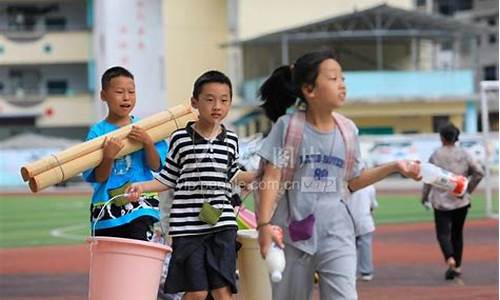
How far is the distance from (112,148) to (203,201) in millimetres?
666

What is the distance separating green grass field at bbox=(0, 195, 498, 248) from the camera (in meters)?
20.2

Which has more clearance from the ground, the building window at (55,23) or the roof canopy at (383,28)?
the building window at (55,23)

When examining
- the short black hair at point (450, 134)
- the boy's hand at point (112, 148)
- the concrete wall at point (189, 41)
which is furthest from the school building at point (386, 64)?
the boy's hand at point (112, 148)

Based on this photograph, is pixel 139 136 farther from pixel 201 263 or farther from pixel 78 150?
pixel 201 263

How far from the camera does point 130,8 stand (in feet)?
155

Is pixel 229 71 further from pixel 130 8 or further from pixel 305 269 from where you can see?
pixel 305 269

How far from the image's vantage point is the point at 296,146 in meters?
5.71

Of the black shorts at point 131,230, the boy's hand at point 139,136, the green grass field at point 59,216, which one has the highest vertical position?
the boy's hand at point 139,136

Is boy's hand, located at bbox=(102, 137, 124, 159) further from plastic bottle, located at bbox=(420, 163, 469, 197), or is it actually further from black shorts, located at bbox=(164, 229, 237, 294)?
plastic bottle, located at bbox=(420, 163, 469, 197)

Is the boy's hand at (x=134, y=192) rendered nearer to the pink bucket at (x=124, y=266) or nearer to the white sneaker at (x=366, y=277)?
the pink bucket at (x=124, y=266)

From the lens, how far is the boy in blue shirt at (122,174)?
686cm

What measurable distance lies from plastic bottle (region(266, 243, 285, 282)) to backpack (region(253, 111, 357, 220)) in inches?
13.3

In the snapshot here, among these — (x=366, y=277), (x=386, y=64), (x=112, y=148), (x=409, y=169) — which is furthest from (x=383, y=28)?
(x=409, y=169)

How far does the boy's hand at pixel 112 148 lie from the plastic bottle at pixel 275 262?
5.25ft
